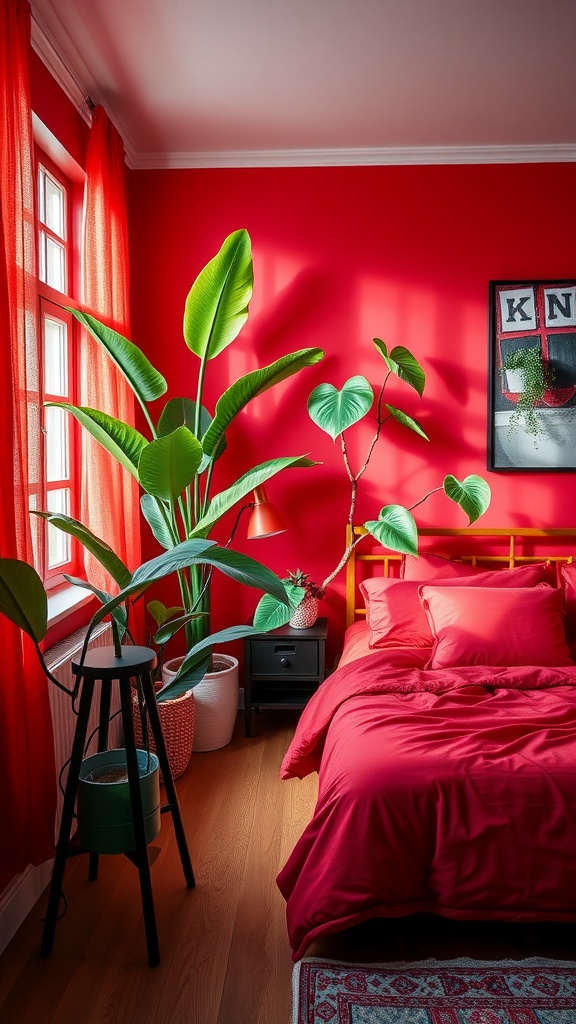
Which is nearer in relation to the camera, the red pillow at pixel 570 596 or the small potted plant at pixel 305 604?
the red pillow at pixel 570 596

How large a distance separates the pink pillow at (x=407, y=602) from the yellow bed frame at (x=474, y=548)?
0.36 meters

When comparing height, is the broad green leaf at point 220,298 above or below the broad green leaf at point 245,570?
above

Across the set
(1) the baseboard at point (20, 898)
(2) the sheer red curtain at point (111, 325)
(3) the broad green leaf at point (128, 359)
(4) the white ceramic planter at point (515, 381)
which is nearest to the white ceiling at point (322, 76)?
(2) the sheer red curtain at point (111, 325)

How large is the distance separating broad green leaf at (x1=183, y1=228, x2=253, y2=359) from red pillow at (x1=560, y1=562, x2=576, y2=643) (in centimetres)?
189

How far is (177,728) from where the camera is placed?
124 inches

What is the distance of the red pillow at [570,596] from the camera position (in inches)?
130

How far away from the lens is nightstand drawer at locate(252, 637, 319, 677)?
12.0 ft

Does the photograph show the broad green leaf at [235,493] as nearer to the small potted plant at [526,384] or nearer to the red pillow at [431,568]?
the red pillow at [431,568]

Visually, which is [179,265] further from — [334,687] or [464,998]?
[464,998]

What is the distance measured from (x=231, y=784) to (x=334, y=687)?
2.29 ft

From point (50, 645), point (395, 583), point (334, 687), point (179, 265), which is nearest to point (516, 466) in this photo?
point (395, 583)

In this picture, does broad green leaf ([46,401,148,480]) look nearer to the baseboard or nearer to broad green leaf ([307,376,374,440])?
broad green leaf ([307,376,374,440])

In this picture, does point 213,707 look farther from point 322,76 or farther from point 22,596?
point 322,76

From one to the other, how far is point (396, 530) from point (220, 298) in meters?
1.30
